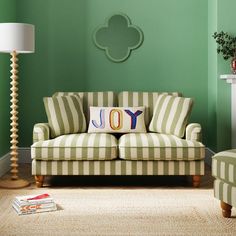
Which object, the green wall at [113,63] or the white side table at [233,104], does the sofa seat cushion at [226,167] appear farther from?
the green wall at [113,63]

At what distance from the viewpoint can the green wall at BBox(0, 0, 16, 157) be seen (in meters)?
4.92

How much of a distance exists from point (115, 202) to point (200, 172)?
0.89 metres

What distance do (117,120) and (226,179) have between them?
1.69 m

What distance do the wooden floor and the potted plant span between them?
1.16 meters

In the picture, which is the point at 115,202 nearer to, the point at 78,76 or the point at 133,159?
the point at 133,159

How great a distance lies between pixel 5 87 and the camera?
508 centimetres

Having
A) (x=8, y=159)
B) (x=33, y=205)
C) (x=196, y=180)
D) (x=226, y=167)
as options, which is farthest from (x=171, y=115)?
(x=8, y=159)

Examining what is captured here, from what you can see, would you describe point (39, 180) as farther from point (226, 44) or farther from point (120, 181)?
point (226, 44)

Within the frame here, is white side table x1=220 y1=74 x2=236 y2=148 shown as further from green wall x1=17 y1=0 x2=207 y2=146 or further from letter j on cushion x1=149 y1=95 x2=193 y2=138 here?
green wall x1=17 y1=0 x2=207 y2=146

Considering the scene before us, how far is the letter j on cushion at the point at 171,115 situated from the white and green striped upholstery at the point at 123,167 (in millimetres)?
367

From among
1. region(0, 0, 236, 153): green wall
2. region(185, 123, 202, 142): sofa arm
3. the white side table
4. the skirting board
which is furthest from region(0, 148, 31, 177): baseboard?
the white side table

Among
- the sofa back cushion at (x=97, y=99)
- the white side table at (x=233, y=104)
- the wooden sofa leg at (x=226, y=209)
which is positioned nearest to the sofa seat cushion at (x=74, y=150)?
the sofa back cushion at (x=97, y=99)

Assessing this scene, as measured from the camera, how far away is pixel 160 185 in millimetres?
4438

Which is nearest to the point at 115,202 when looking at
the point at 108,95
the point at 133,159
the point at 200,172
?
the point at 133,159
